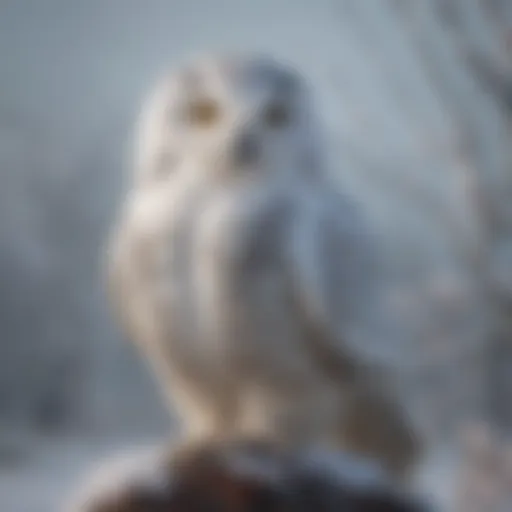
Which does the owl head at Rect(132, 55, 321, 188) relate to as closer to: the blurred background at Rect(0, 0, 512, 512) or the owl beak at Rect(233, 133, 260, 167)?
the owl beak at Rect(233, 133, 260, 167)

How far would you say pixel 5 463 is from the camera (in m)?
1.53

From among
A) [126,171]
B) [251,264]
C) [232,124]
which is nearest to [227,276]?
[251,264]

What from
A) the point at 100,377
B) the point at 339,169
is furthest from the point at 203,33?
the point at 100,377

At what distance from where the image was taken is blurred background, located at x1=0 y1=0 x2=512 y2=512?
132 cm

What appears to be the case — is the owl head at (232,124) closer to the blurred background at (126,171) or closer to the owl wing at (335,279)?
the owl wing at (335,279)

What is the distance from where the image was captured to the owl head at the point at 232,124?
94 cm

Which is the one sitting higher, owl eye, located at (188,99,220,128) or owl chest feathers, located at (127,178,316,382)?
owl eye, located at (188,99,220,128)

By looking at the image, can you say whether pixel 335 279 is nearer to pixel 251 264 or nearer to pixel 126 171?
pixel 251 264

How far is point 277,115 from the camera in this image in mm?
950

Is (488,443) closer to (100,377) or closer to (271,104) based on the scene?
(100,377)

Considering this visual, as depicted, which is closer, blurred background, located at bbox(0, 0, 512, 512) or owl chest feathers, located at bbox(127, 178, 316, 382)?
owl chest feathers, located at bbox(127, 178, 316, 382)

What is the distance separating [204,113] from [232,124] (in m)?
0.03

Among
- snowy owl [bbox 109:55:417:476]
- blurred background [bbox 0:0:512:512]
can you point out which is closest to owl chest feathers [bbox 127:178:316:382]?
snowy owl [bbox 109:55:417:476]

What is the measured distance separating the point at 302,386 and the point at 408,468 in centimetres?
12
